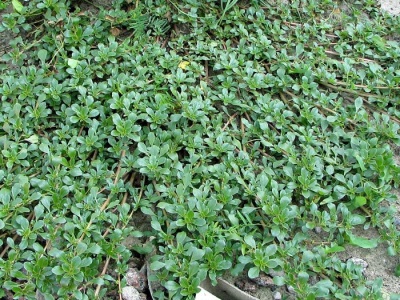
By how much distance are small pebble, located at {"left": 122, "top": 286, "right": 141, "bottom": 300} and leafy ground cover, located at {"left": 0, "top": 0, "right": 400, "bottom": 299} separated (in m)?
0.06

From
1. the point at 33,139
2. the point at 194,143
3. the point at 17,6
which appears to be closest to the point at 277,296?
the point at 194,143

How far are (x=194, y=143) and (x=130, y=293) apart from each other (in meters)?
0.71

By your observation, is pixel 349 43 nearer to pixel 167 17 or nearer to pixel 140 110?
pixel 167 17

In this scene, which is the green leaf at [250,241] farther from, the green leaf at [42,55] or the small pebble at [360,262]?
the green leaf at [42,55]

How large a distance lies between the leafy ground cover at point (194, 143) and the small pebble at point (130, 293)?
0.06m

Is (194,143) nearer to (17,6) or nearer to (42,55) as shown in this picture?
(42,55)

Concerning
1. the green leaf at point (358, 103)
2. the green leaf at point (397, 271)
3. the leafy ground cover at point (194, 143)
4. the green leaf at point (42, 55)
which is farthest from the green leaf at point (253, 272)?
the green leaf at point (42, 55)

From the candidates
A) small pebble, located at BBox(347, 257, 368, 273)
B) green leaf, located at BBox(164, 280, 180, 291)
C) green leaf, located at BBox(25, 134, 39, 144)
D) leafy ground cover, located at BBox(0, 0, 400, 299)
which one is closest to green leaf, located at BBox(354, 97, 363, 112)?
leafy ground cover, located at BBox(0, 0, 400, 299)

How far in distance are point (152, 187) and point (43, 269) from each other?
565mm

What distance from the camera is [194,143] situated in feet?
7.72

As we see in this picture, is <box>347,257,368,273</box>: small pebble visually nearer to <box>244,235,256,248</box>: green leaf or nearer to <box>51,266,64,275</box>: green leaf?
<box>244,235,256,248</box>: green leaf

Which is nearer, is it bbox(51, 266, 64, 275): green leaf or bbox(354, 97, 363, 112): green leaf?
bbox(51, 266, 64, 275): green leaf

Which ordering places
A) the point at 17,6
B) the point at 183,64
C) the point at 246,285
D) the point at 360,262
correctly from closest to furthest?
the point at 246,285, the point at 360,262, the point at 183,64, the point at 17,6

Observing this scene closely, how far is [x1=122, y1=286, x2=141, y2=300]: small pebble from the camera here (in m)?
2.01
